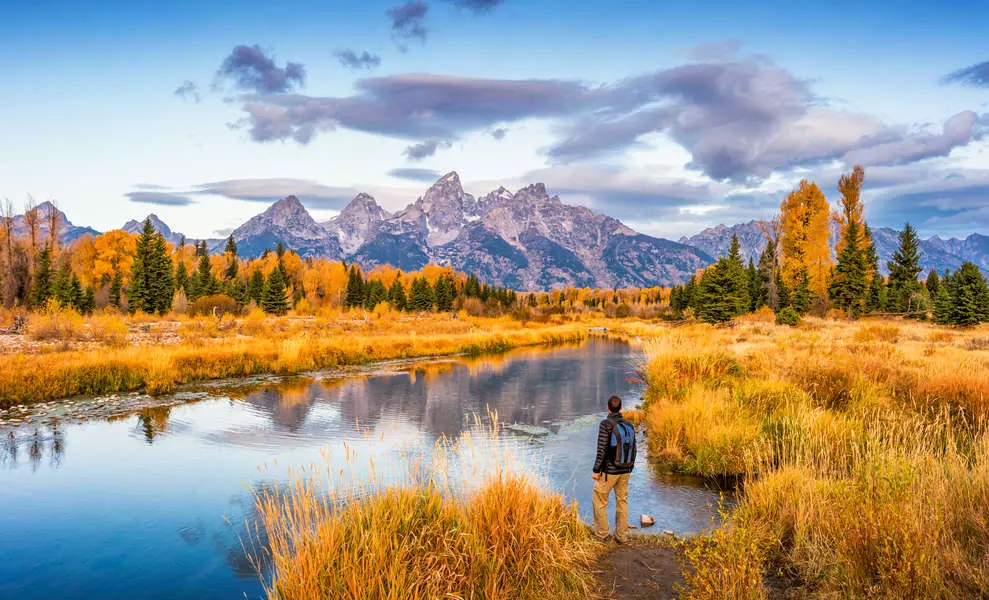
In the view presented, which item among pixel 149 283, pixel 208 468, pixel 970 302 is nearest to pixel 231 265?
pixel 149 283

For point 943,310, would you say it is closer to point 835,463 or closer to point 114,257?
point 835,463

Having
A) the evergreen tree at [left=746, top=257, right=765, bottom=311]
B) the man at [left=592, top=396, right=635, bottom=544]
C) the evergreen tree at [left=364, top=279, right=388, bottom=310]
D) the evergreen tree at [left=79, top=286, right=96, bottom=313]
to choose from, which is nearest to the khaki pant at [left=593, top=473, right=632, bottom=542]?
the man at [left=592, top=396, right=635, bottom=544]

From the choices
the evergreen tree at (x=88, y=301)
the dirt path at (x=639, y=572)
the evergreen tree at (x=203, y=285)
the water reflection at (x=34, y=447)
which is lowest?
the water reflection at (x=34, y=447)

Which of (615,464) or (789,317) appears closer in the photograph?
(615,464)

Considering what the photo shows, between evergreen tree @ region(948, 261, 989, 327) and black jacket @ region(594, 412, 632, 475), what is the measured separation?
38.2 m

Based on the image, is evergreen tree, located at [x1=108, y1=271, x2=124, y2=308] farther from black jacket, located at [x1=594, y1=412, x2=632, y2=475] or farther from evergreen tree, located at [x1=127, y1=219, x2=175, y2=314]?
black jacket, located at [x1=594, y1=412, x2=632, y2=475]

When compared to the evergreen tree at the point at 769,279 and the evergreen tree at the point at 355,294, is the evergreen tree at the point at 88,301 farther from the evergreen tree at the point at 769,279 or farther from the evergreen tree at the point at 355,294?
the evergreen tree at the point at 769,279

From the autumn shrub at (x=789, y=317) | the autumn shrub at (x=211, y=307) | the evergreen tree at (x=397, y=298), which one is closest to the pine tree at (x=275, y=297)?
the autumn shrub at (x=211, y=307)

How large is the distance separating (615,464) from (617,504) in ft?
1.88

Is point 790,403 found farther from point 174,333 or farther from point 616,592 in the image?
point 174,333

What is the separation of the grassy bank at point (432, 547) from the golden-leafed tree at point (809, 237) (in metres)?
46.0

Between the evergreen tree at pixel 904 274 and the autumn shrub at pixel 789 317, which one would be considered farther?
the evergreen tree at pixel 904 274

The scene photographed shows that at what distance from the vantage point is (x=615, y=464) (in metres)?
Result: 7.36

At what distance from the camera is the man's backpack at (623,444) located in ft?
23.8
